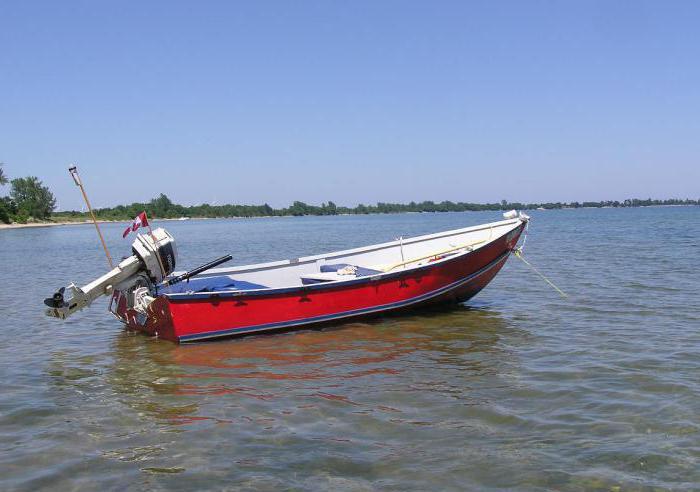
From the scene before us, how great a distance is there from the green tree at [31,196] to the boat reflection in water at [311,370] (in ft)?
355

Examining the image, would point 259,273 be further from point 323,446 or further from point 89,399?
point 323,446

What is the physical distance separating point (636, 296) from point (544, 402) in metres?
8.98

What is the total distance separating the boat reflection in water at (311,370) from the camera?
7.29m

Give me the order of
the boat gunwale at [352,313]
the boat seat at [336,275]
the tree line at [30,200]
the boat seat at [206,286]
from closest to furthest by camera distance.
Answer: the boat gunwale at [352,313] → the boat seat at [206,286] → the boat seat at [336,275] → the tree line at [30,200]

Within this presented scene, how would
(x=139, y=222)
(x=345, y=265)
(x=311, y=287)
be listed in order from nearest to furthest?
(x=139, y=222) < (x=311, y=287) < (x=345, y=265)

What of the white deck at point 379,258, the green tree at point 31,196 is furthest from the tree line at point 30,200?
the white deck at point 379,258

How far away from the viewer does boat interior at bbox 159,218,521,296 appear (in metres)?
12.1

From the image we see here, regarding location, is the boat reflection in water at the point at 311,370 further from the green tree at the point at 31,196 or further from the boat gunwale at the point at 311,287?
the green tree at the point at 31,196

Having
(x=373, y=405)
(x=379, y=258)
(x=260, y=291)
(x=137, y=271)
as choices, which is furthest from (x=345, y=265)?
(x=373, y=405)

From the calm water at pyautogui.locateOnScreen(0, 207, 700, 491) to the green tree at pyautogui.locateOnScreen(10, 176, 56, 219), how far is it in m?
106

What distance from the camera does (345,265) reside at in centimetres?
1380

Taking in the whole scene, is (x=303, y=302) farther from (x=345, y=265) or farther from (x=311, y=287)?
(x=345, y=265)

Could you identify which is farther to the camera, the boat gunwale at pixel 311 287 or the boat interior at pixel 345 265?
the boat interior at pixel 345 265

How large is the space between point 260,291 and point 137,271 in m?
2.20
